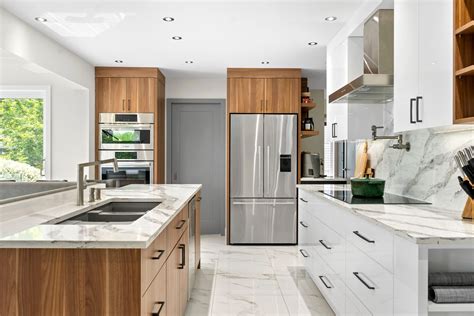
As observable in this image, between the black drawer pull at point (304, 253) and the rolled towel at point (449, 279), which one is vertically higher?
the rolled towel at point (449, 279)

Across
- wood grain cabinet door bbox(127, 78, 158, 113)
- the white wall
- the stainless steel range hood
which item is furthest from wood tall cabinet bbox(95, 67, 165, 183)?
the stainless steel range hood

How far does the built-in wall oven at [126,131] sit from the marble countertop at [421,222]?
12.5 ft

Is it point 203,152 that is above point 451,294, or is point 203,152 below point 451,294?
above

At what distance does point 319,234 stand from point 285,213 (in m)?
2.43

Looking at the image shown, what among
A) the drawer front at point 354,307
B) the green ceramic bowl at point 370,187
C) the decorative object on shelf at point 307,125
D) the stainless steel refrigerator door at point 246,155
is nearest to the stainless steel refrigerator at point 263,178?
the stainless steel refrigerator door at point 246,155

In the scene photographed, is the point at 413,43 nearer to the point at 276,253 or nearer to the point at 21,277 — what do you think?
the point at 21,277

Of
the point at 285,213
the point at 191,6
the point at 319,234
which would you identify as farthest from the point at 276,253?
the point at 191,6

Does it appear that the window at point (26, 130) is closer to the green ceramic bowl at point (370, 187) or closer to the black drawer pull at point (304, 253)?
the black drawer pull at point (304, 253)

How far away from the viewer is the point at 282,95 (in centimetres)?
588

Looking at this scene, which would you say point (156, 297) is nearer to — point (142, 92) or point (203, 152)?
point (142, 92)

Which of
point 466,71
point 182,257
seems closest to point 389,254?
→ point 466,71

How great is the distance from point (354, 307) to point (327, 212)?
803 mm

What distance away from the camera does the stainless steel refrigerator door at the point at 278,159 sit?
5.79 metres

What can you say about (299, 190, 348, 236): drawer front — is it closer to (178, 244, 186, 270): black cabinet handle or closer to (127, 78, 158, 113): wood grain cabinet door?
(178, 244, 186, 270): black cabinet handle
